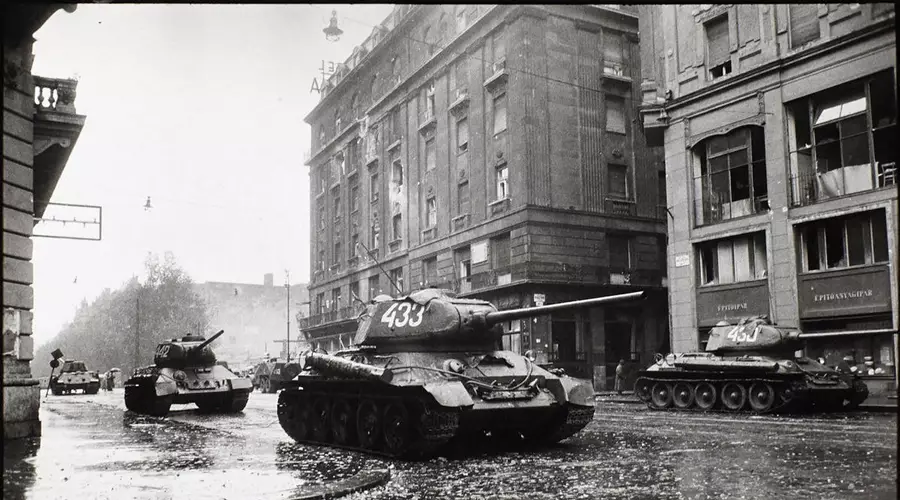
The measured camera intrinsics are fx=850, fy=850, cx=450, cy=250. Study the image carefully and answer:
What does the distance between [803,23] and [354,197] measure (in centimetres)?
3013

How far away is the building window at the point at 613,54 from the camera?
34.8 m

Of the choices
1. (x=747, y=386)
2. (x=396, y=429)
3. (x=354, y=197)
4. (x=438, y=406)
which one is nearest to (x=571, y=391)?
(x=438, y=406)

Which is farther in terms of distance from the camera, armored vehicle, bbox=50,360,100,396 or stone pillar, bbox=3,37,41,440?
armored vehicle, bbox=50,360,100,396

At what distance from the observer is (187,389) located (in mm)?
21125

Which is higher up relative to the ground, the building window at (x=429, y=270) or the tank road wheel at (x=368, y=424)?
the building window at (x=429, y=270)

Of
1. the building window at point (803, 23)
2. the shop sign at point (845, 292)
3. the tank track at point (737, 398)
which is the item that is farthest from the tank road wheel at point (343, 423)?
the building window at point (803, 23)

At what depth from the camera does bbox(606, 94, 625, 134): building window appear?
34969 millimetres

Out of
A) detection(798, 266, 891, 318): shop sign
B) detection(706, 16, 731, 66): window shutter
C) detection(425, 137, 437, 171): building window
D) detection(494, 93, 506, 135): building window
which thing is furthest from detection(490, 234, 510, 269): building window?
detection(798, 266, 891, 318): shop sign

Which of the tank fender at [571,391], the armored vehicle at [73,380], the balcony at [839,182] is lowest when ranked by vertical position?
the armored vehicle at [73,380]

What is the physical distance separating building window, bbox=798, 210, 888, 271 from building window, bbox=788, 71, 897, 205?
0.75 metres

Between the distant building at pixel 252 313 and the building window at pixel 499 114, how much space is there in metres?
56.1

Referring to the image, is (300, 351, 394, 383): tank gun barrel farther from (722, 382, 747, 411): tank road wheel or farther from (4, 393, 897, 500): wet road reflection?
(722, 382, 747, 411): tank road wheel

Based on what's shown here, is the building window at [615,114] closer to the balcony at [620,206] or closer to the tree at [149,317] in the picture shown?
the balcony at [620,206]

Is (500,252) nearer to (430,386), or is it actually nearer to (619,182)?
(619,182)
